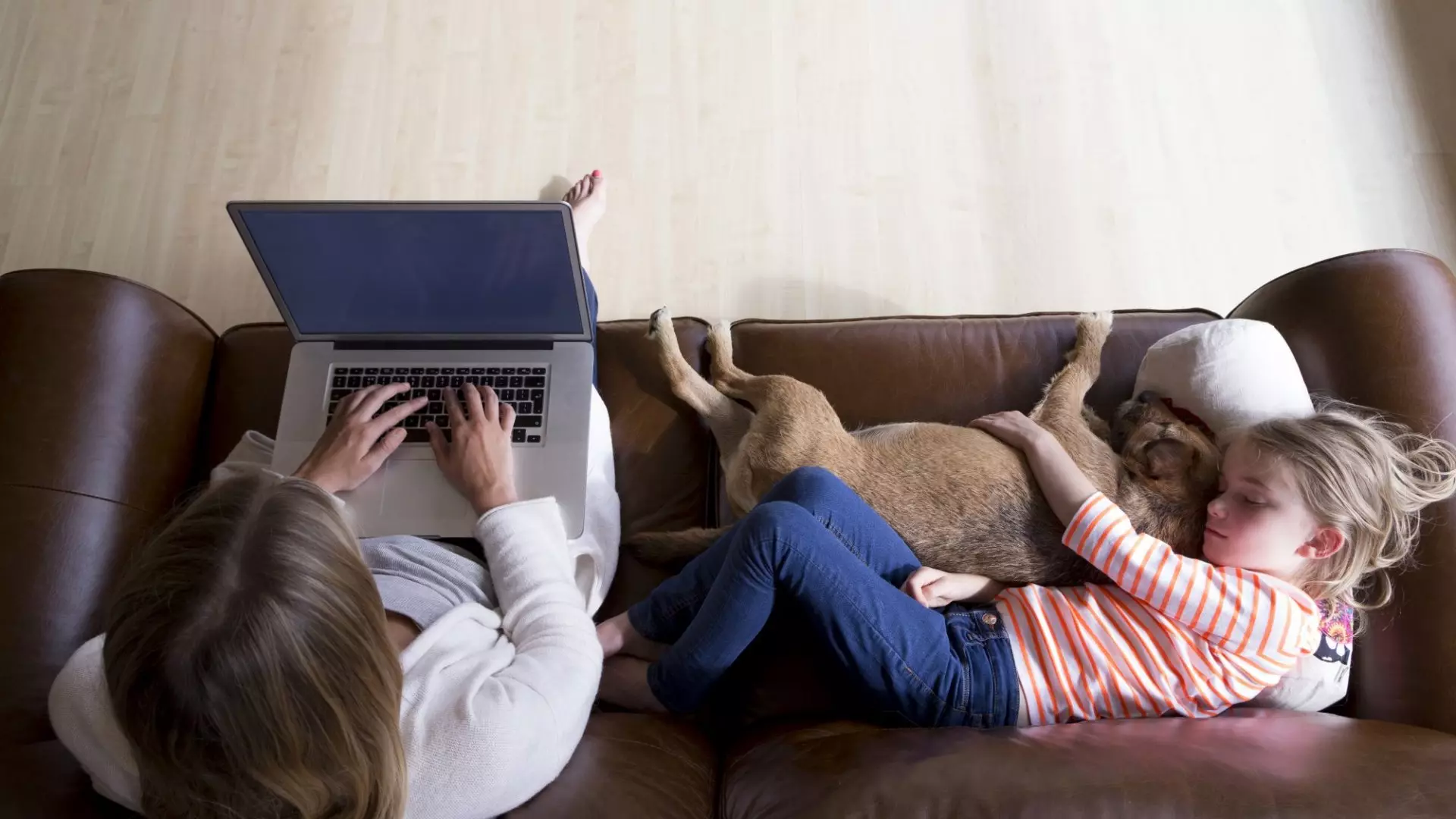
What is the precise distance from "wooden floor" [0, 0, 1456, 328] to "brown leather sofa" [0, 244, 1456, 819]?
0.60 m

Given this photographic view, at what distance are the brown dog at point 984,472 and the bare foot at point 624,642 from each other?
192 millimetres

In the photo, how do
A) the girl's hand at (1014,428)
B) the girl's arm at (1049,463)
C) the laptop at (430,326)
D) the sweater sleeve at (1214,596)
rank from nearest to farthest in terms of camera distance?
the sweater sleeve at (1214,596)
the laptop at (430,326)
the girl's arm at (1049,463)
the girl's hand at (1014,428)

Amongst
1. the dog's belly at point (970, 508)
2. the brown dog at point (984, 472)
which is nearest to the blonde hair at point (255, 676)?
the brown dog at point (984, 472)

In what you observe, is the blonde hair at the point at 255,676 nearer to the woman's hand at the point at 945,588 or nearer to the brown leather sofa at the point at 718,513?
the brown leather sofa at the point at 718,513

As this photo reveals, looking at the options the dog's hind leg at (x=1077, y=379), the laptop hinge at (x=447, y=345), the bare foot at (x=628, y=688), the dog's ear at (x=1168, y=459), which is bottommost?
the bare foot at (x=628, y=688)

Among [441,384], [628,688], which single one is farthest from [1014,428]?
[441,384]

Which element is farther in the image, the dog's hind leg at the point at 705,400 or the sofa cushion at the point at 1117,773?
the dog's hind leg at the point at 705,400

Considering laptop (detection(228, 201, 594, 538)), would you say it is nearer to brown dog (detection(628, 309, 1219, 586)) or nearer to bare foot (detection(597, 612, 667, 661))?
bare foot (detection(597, 612, 667, 661))

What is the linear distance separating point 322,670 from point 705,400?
3.83ft

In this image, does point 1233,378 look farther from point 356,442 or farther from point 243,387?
point 243,387

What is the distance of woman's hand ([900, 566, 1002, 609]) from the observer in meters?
1.68

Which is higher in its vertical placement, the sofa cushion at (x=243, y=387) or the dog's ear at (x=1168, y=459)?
the sofa cushion at (x=243, y=387)

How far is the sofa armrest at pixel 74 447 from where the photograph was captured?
155 centimetres

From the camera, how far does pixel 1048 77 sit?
115 inches
